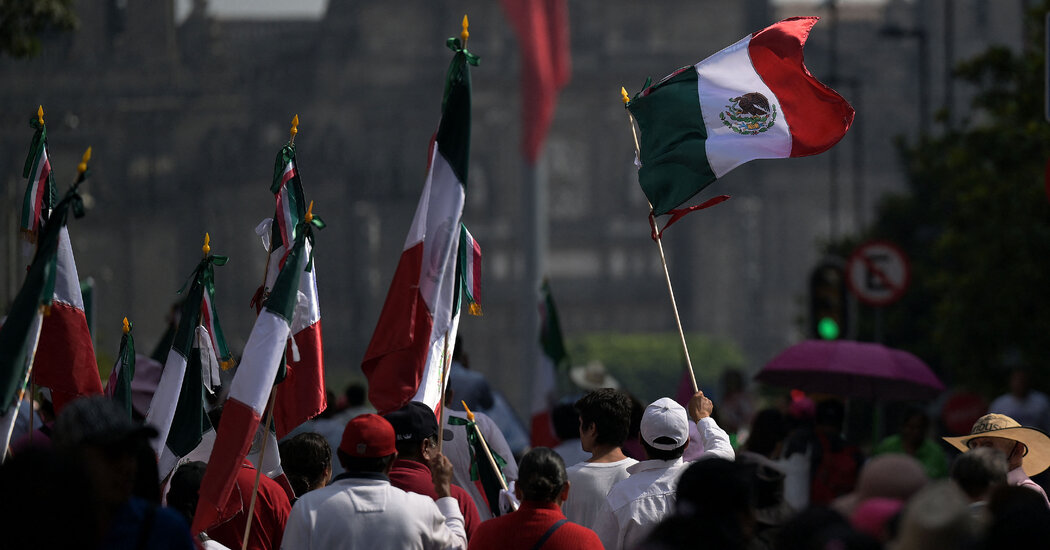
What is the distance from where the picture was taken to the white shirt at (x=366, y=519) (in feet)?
15.7

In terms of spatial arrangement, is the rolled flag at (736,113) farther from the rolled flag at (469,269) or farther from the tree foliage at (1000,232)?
the tree foliage at (1000,232)

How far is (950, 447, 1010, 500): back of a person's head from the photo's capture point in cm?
495

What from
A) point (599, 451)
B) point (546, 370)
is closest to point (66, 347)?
point (599, 451)

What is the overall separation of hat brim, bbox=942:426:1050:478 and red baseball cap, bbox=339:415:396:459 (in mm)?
2343

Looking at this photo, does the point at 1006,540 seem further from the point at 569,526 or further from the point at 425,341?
the point at 425,341

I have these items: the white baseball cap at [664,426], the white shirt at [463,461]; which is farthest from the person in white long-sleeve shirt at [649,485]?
the white shirt at [463,461]

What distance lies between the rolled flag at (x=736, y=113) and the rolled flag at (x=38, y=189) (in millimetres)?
2521

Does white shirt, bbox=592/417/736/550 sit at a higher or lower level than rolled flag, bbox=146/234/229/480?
lower

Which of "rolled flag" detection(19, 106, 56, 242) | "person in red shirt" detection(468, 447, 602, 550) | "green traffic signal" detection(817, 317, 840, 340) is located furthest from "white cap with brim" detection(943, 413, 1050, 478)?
"green traffic signal" detection(817, 317, 840, 340)

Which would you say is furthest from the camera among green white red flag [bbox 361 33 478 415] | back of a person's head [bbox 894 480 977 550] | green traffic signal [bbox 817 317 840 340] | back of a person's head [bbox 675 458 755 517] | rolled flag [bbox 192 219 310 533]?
green traffic signal [bbox 817 317 840 340]

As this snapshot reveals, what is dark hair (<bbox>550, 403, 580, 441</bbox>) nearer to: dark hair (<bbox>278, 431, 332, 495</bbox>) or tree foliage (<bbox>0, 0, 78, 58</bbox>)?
dark hair (<bbox>278, 431, 332, 495</bbox>)

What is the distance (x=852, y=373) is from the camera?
975 cm

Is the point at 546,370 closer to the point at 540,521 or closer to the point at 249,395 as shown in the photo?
the point at 249,395

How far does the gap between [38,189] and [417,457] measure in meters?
2.11
